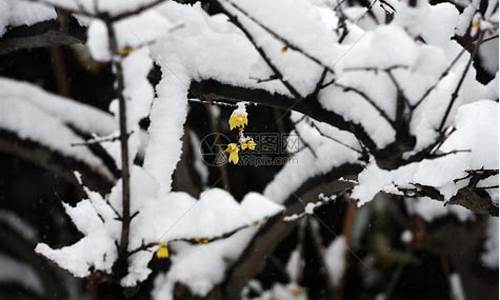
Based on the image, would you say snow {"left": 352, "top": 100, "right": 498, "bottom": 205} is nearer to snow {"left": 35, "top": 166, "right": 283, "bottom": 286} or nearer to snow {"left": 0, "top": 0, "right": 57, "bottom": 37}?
snow {"left": 35, "top": 166, "right": 283, "bottom": 286}

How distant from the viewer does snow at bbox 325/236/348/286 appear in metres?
4.80

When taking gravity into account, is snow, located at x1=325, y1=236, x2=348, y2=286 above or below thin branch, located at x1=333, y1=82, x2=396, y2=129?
above

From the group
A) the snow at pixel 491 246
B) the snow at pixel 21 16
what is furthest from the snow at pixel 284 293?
the snow at pixel 21 16

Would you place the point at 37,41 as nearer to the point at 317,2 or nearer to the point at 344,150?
the point at 317,2

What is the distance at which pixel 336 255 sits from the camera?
481 centimetres

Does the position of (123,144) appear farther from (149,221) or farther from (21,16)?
(21,16)

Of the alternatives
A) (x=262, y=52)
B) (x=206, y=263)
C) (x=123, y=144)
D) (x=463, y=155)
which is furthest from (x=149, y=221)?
(x=206, y=263)

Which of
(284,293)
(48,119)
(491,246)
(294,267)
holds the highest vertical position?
(48,119)

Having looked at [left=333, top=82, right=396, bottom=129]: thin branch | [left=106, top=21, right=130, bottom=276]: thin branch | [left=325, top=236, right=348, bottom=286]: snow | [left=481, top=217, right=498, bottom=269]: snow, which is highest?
[left=325, top=236, right=348, bottom=286]: snow

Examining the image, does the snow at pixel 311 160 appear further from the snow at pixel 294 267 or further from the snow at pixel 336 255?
the snow at pixel 336 255

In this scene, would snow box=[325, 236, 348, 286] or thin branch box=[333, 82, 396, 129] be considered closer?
thin branch box=[333, 82, 396, 129]

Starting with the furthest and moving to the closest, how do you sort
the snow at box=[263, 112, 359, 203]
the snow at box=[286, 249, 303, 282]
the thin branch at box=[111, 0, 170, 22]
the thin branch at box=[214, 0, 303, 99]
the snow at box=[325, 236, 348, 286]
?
the snow at box=[325, 236, 348, 286], the snow at box=[286, 249, 303, 282], the snow at box=[263, 112, 359, 203], the thin branch at box=[214, 0, 303, 99], the thin branch at box=[111, 0, 170, 22]

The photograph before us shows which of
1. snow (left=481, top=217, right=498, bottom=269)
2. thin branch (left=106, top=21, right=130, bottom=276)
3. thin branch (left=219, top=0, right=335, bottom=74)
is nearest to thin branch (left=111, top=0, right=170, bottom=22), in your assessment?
thin branch (left=106, top=21, right=130, bottom=276)

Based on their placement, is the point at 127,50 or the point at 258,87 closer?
the point at 127,50
